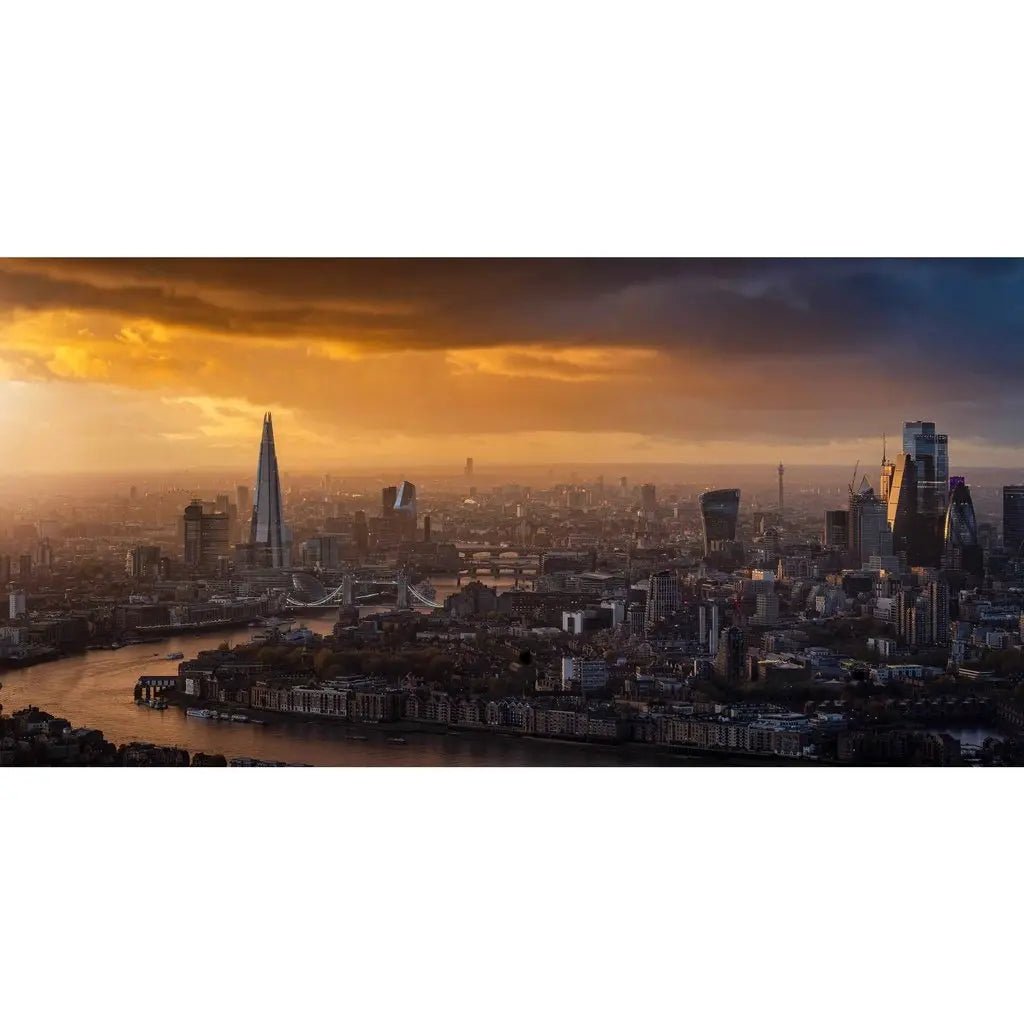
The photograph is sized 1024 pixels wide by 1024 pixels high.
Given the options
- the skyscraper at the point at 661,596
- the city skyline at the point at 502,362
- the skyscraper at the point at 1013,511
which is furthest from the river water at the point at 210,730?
the skyscraper at the point at 1013,511

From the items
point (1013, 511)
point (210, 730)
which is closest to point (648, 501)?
point (1013, 511)

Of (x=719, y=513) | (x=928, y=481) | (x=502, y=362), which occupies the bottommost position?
(x=719, y=513)

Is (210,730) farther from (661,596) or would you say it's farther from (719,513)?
(719,513)

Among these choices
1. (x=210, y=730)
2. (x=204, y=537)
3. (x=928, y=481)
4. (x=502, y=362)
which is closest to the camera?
(x=210, y=730)

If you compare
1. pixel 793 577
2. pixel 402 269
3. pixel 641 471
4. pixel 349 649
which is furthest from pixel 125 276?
pixel 793 577

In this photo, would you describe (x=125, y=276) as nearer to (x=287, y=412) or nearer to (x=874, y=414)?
(x=287, y=412)

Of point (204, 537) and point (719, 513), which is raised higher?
point (719, 513)
